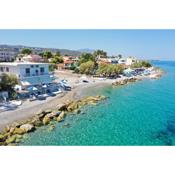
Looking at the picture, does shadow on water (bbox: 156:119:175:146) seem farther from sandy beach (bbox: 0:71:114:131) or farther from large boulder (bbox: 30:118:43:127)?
sandy beach (bbox: 0:71:114:131)

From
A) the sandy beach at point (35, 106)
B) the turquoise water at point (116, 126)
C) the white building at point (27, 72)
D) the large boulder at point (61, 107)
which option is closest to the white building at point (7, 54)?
the sandy beach at point (35, 106)

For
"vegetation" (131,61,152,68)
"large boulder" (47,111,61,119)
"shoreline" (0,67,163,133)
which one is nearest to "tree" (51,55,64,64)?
"vegetation" (131,61,152,68)

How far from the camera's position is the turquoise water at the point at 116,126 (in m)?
11.3

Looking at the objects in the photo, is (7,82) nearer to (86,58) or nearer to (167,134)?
(167,134)

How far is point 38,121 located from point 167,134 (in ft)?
17.3

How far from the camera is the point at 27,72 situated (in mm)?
19750

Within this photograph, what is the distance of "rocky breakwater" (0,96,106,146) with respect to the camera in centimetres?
1118

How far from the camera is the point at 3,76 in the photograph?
55.6 ft

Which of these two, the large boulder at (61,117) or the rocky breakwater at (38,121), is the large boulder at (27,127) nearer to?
the rocky breakwater at (38,121)

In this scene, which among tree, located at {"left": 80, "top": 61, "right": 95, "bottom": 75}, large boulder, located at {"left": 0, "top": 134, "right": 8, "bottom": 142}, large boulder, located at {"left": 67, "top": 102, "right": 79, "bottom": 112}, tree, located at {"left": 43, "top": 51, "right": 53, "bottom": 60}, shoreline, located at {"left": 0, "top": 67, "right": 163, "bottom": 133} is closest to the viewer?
large boulder, located at {"left": 0, "top": 134, "right": 8, "bottom": 142}

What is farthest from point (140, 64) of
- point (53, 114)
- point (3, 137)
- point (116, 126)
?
point (3, 137)

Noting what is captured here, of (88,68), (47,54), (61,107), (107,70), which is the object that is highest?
(47,54)

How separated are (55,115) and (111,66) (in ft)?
58.9
